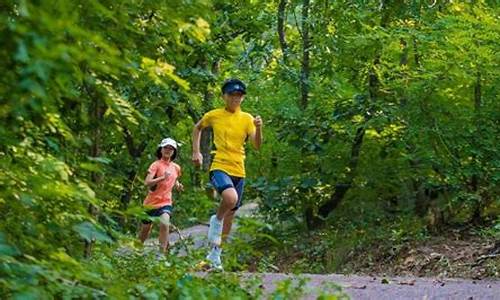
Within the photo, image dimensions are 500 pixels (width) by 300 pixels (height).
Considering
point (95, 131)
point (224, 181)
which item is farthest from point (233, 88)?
point (95, 131)

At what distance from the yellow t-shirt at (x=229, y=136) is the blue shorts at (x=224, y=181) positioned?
0.13ft

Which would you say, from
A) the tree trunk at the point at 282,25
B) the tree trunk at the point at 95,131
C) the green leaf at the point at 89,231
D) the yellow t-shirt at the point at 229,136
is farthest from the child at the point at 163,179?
the green leaf at the point at 89,231

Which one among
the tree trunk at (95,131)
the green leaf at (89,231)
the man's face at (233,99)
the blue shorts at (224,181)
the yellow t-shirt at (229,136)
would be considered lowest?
the green leaf at (89,231)

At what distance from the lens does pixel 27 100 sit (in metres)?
2.38

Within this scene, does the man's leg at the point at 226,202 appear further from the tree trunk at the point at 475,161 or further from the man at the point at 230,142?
the tree trunk at the point at 475,161

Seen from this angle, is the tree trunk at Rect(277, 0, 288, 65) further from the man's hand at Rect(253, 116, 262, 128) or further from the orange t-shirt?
the man's hand at Rect(253, 116, 262, 128)

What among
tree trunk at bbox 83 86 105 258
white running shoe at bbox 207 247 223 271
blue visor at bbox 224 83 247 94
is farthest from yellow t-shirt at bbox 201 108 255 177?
tree trunk at bbox 83 86 105 258

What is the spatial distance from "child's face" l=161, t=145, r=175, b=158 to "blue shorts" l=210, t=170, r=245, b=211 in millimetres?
1614

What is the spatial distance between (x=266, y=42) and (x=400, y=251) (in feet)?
19.5

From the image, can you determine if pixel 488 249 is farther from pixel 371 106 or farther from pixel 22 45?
pixel 22 45

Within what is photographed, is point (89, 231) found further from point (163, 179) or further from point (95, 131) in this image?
point (163, 179)

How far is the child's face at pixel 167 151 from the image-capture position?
9370 mm

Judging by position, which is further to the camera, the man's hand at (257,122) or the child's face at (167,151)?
the child's face at (167,151)

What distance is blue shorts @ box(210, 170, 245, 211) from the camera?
7.62 metres
